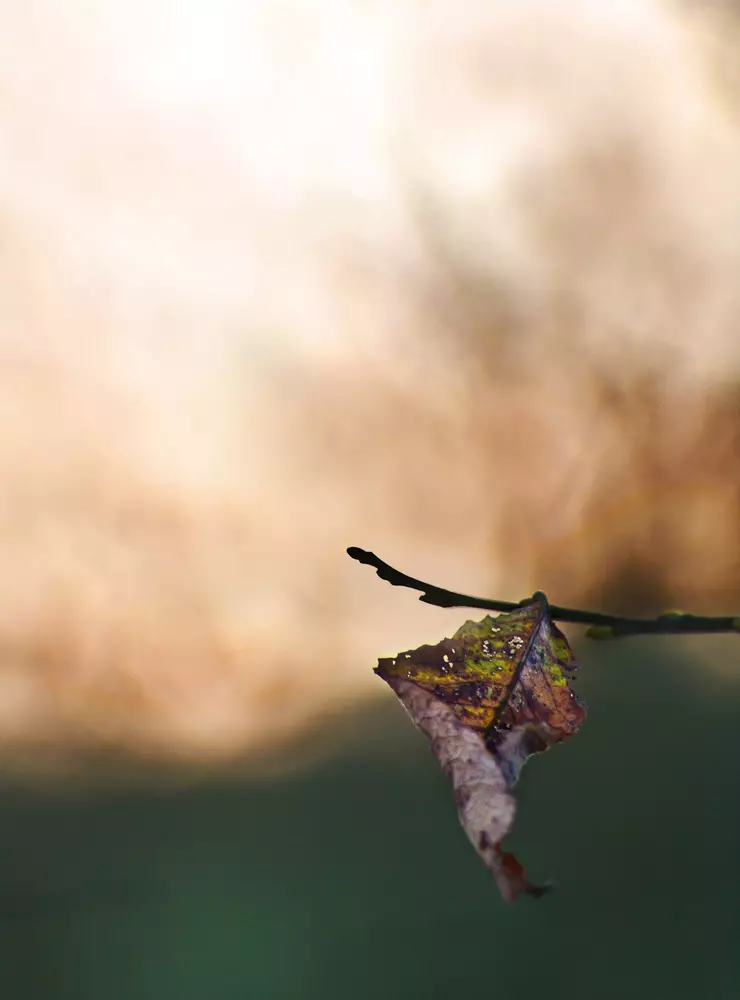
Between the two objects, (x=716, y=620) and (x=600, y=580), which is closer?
(x=716, y=620)

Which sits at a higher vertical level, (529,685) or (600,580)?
(600,580)

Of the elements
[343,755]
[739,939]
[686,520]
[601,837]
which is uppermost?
[686,520]

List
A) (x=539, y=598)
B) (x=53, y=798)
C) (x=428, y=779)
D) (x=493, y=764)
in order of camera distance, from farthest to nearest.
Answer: (x=53, y=798), (x=428, y=779), (x=539, y=598), (x=493, y=764)

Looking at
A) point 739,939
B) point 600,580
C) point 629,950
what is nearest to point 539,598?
point 600,580

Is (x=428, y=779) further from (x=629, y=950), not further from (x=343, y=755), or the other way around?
(x=629, y=950)
